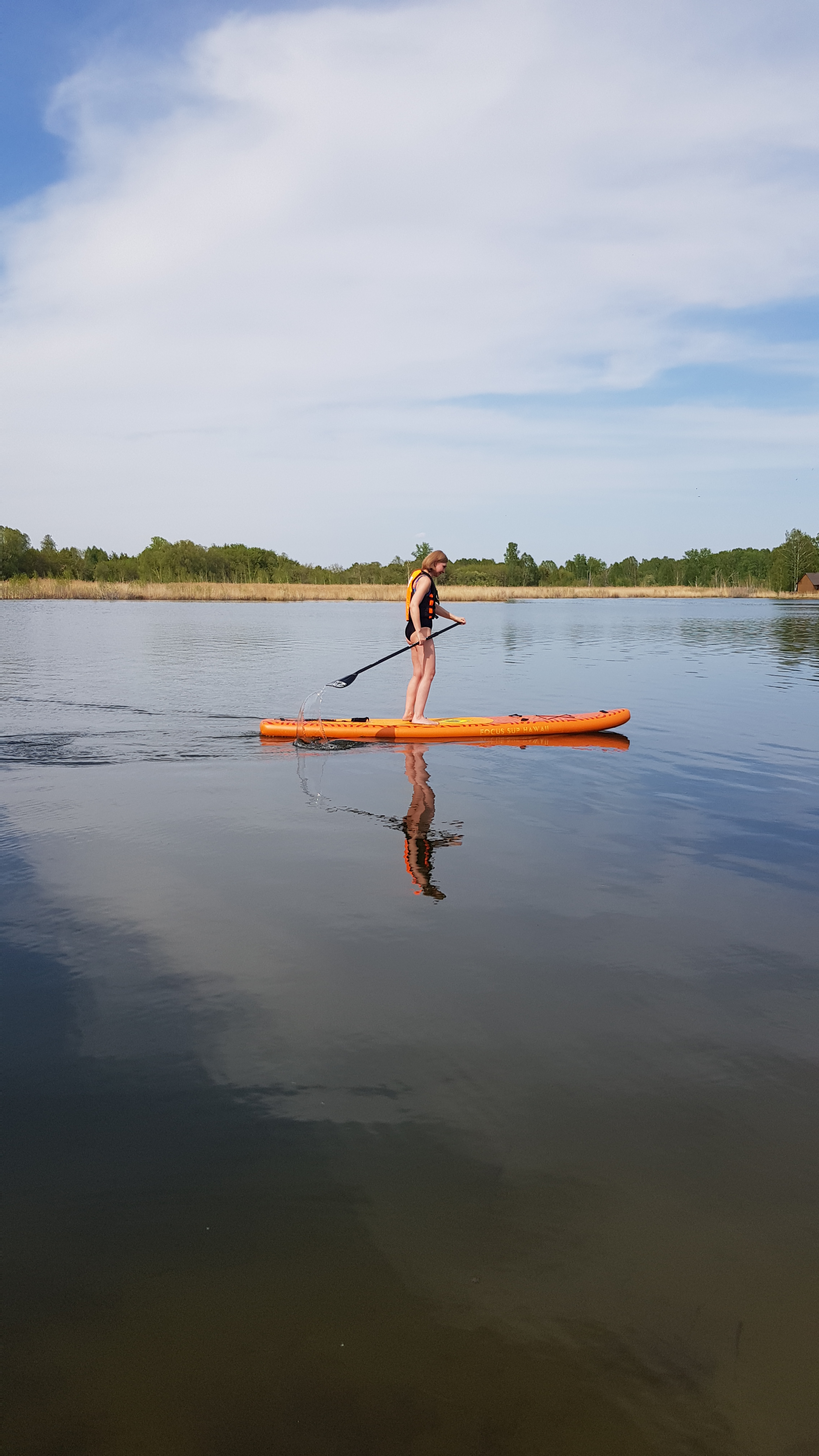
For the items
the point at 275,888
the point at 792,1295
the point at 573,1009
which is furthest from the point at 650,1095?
the point at 275,888

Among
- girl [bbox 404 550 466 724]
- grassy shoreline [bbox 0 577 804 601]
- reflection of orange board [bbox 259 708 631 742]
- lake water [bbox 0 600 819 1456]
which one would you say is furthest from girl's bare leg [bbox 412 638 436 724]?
grassy shoreline [bbox 0 577 804 601]

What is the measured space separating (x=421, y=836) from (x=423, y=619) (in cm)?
424

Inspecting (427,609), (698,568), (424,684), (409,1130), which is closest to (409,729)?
(424,684)

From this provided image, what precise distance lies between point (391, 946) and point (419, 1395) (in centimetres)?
275

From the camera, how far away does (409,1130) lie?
3305 millimetres

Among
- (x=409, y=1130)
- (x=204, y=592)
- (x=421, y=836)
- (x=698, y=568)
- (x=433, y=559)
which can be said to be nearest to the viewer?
(x=409, y=1130)

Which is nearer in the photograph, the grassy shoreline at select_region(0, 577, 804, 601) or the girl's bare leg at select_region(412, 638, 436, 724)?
the girl's bare leg at select_region(412, 638, 436, 724)

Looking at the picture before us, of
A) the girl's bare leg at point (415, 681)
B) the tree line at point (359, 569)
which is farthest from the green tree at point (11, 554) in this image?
the girl's bare leg at point (415, 681)

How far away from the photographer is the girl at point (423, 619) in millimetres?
10875

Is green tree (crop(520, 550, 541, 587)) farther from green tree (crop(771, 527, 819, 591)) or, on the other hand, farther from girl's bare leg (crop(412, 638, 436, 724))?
girl's bare leg (crop(412, 638, 436, 724))

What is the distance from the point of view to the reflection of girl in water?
612cm

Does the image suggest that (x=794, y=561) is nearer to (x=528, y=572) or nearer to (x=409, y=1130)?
(x=528, y=572)

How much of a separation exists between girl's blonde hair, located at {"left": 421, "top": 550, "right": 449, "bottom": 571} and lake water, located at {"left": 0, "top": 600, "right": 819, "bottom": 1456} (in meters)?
3.67

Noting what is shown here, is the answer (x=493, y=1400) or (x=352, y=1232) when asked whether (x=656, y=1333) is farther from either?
(x=352, y=1232)
